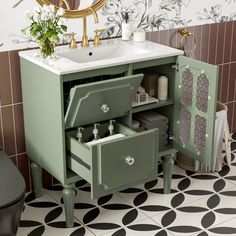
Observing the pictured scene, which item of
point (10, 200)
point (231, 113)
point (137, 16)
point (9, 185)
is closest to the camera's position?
Result: point (10, 200)

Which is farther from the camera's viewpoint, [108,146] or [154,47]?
[154,47]

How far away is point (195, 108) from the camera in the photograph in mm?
2730

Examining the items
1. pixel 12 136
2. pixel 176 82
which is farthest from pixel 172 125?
pixel 12 136

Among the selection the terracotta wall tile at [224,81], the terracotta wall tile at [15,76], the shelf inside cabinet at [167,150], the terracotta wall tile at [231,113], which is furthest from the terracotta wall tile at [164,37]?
the terracotta wall tile at [15,76]

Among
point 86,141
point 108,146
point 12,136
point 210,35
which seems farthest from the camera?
point 210,35

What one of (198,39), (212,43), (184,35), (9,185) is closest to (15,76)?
(9,185)

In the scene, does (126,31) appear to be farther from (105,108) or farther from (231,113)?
(231,113)

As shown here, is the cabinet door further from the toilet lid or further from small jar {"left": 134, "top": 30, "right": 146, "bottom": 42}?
the toilet lid

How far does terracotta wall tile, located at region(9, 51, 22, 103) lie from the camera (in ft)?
8.87

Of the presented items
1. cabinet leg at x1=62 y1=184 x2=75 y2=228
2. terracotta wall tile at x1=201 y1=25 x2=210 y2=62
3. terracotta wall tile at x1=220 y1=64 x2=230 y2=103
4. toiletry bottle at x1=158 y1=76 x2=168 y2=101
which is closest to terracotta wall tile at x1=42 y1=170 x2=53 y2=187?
cabinet leg at x1=62 y1=184 x2=75 y2=228

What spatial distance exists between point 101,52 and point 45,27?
0.45 m

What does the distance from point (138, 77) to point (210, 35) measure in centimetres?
113

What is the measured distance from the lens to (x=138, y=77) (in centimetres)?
248

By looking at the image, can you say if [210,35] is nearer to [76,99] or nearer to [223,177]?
[223,177]
